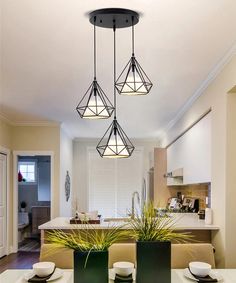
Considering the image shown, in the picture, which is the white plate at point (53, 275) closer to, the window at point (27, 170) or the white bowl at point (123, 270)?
the white bowl at point (123, 270)

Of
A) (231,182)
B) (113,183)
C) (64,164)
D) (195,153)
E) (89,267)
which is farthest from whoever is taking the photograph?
(113,183)

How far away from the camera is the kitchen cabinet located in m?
4.50

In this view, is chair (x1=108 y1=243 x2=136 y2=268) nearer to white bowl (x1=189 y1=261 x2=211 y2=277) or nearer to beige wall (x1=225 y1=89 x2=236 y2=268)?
white bowl (x1=189 y1=261 x2=211 y2=277)

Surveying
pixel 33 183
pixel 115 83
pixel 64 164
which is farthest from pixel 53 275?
pixel 33 183

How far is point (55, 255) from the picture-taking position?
281 cm

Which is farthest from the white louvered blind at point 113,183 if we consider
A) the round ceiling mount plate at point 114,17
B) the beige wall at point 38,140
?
the round ceiling mount plate at point 114,17

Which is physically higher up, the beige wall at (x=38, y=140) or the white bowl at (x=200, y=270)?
the beige wall at (x=38, y=140)

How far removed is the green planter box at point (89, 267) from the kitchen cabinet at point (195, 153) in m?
2.60

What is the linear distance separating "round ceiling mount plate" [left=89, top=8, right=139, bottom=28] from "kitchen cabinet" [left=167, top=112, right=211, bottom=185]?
6.59 feet

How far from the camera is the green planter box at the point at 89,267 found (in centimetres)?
204

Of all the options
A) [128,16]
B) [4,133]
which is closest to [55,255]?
[128,16]

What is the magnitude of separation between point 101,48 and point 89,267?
6.80ft

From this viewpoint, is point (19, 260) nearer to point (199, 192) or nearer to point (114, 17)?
point (199, 192)

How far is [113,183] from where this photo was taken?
986 cm
